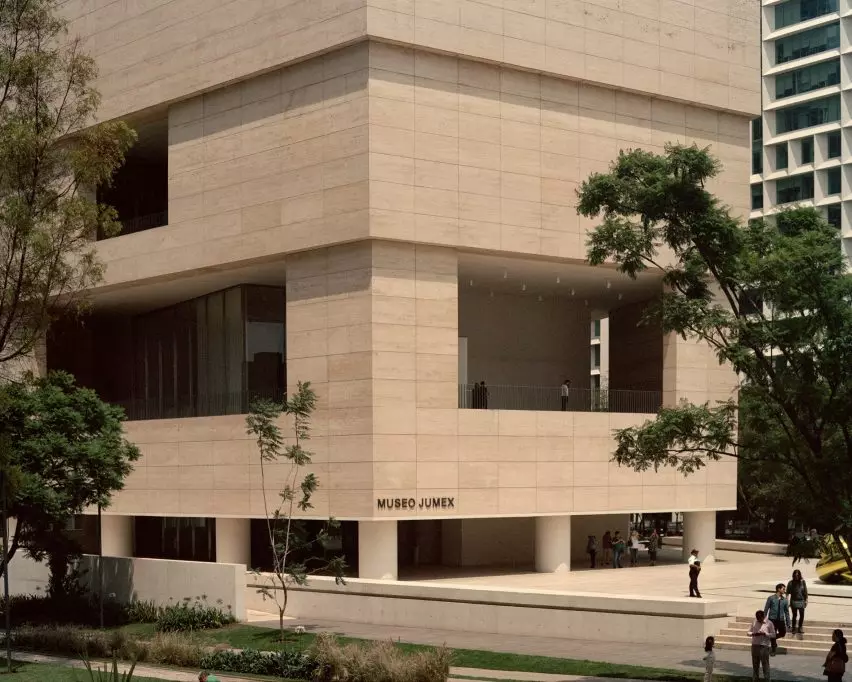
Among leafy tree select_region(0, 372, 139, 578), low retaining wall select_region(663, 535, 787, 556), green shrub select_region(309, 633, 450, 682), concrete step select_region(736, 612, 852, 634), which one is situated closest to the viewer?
green shrub select_region(309, 633, 450, 682)

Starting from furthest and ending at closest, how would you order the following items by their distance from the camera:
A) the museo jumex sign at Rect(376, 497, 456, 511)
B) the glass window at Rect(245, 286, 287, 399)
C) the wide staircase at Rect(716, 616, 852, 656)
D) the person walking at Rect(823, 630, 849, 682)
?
the glass window at Rect(245, 286, 287, 399)
the museo jumex sign at Rect(376, 497, 456, 511)
the wide staircase at Rect(716, 616, 852, 656)
the person walking at Rect(823, 630, 849, 682)

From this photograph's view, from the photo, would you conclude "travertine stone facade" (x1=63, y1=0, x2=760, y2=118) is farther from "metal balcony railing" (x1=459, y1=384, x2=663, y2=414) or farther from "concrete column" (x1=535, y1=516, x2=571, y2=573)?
"concrete column" (x1=535, y1=516, x2=571, y2=573)

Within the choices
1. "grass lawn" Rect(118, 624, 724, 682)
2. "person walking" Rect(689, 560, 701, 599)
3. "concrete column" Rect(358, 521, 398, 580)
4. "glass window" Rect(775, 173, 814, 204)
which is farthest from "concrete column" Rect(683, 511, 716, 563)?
"glass window" Rect(775, 173, 814, 204)

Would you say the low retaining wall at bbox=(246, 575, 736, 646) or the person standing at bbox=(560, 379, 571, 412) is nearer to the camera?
the low retaining wall at bbox=(246, 575, 736, 646)

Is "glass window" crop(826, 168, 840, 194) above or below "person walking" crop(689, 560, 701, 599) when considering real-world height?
above

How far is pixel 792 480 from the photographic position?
1024 inches

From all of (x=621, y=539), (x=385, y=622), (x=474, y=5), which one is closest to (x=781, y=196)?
(x=621, y=539)

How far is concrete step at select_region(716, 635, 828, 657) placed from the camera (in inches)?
1272

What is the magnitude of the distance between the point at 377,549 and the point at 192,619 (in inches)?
338

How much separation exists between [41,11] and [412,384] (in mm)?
19091

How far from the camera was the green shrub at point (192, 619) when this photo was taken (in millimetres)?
40875

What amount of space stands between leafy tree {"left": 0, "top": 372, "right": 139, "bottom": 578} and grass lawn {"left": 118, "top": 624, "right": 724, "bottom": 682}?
6.00 m

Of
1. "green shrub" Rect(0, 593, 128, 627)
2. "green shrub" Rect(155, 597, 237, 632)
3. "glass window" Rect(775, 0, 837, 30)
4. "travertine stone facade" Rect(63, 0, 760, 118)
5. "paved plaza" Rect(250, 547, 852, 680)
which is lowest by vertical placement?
"green shrub" Rect(0, 593, 128, 627)

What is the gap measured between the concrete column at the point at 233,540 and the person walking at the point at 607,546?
15.1 metres
